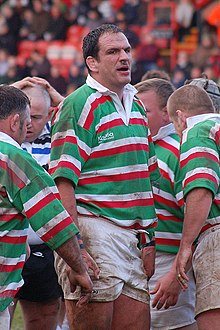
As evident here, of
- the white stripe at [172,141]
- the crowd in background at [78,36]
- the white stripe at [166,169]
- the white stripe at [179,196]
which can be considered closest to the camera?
the white stripe at [179,196]

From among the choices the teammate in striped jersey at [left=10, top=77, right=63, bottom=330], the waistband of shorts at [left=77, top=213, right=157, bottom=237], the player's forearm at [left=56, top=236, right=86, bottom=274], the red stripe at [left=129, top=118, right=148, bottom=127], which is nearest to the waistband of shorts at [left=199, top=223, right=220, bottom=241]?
the waistband of shorts at [left=77, top=213, right=157, bottom=237]

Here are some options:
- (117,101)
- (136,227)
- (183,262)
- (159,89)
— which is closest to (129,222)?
(136,227)

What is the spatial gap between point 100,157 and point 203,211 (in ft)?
2.06

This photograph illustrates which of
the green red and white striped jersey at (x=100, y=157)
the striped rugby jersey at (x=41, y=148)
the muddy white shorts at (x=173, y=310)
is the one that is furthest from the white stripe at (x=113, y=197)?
the striped rugby jersey at (x=41, y=148)

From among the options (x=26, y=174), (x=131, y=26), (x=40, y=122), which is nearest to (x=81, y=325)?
(x=26, y=174)

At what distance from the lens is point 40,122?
637 centimetres

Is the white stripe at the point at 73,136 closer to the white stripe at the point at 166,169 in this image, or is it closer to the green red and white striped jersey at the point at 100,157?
the green red and white striped jersey at the point at 100,157

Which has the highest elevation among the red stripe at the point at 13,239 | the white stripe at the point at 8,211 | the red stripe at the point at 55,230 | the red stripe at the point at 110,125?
the red stripe at the point at 110,125

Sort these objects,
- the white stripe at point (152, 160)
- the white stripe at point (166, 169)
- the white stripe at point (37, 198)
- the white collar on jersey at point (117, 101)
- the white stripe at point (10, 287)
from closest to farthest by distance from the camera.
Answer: the white stripe at point (37, 198) → the white stripe at point (10, 287) → the white collar on jersey at point (117, 101) → the white stripe at point (152, 160) → the white stripe at point (166, 169)

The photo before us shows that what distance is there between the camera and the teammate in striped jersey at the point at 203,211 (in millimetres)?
4848

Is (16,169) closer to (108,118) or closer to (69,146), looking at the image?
(69,146)

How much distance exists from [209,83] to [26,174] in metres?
2.00

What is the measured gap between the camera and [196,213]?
15.9 feet

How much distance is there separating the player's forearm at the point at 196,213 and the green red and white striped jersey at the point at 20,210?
74cm
